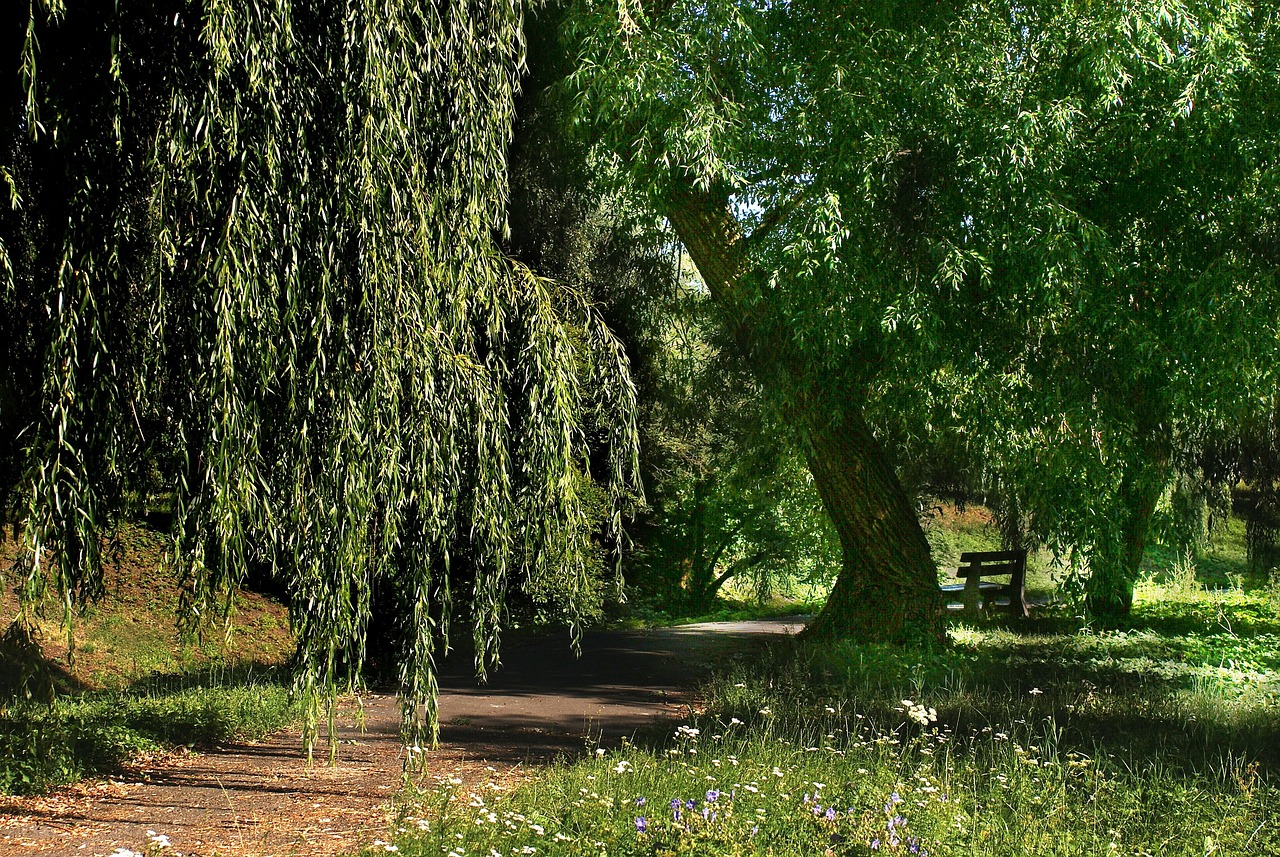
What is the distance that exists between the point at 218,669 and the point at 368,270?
380 inches

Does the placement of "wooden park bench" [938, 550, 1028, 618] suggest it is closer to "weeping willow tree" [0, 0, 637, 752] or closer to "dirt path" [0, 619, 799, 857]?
"dirt path" [0, 619, 799, 857]

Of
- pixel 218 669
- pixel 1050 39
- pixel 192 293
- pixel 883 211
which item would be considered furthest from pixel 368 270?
pixel 218 669

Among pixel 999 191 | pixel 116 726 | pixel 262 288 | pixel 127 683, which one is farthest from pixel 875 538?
pixel 127 683

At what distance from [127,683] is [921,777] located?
10563 millimetres

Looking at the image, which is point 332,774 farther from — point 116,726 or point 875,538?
point 875,538

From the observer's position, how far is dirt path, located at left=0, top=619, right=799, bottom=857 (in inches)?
207

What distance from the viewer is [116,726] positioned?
293 inches

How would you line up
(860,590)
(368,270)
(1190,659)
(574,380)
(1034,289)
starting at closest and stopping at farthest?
1. (368,270)
2. (574,380)
3. (1034,289)
4. (1190,659)
5. (860,590)

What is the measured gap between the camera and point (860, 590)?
11766 mm

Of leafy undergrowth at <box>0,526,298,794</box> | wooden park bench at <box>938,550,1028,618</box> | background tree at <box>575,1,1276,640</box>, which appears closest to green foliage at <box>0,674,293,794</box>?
leafy undergrowth at <box>0,526,298,794</box>

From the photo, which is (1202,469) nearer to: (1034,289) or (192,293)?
(1034,289)

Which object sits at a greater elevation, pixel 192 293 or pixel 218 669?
pixel 192 293

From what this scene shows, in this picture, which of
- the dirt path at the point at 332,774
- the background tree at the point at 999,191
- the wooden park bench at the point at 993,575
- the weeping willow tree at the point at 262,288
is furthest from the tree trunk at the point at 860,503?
the weeping willow tree at the point at 262,288

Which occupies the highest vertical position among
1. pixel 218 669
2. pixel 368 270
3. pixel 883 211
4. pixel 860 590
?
pixel 883 211
